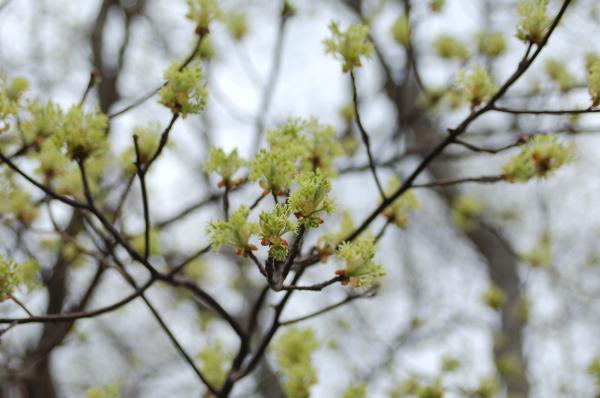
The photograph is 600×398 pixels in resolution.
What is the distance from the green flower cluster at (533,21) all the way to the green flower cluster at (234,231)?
980 millimetres

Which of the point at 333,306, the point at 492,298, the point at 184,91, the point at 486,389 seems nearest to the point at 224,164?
the point at 184,91

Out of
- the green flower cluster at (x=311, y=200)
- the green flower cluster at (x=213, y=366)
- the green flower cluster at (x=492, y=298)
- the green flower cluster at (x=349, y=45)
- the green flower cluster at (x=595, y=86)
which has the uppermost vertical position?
the green flower cluster at (x=492, y=298)

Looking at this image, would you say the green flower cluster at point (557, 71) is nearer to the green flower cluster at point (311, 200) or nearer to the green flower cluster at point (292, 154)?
the green flower cluster at point (292, 154)

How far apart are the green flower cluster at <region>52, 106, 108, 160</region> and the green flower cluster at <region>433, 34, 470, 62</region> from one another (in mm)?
2031

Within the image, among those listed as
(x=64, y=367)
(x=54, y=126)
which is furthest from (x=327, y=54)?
(x=64, y=367)

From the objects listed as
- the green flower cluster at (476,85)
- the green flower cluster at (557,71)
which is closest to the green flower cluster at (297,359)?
the green flower cluster at (476,85)

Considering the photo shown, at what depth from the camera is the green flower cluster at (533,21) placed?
1.57m

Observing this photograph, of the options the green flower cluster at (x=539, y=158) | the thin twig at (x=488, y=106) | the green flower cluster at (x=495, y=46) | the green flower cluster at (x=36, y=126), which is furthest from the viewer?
the green flower cluster at (x=495, y=46)

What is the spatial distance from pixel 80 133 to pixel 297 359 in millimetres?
1088

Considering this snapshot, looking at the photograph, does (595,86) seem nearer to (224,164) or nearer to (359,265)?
(359,265)

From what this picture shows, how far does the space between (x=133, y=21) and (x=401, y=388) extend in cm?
363

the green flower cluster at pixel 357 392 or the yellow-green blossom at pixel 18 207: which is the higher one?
the yellow-green blossom at pixel 18 207

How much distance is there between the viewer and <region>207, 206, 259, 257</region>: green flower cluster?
4.04 ft

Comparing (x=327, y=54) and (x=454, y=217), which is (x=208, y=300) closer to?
(x=327, y=54)
